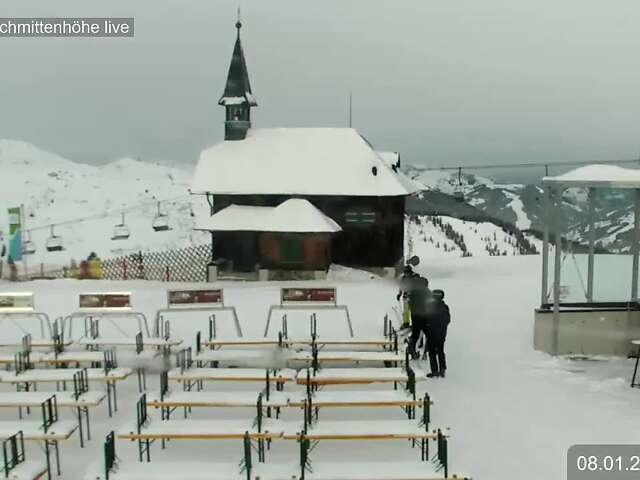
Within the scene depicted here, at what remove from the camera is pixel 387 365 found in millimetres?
9945

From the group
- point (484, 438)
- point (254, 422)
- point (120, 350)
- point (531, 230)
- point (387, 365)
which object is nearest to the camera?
point (254, 422)

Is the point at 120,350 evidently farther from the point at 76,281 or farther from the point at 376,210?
the point at 376,210

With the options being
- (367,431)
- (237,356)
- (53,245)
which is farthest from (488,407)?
(53,245)

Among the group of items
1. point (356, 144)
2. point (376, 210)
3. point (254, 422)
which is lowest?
point (254, 422)

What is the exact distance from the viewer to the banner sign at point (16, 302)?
1107 cm

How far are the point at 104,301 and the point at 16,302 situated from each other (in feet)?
5.38

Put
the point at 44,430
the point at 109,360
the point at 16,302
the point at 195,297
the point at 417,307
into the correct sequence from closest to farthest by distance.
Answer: the point at 44,430 < the point at 109,360 < the point at 417,307 < the point at 16,302 < the point at 195,297

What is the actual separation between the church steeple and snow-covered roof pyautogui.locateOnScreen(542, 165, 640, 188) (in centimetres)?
1611

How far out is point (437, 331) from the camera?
9.80m

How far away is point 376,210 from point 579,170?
38.2ft

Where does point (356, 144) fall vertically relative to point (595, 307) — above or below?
above

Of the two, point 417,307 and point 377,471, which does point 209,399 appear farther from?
point 417,307

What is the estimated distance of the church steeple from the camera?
24750 mm

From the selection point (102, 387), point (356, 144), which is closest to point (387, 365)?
point (102, 387)
